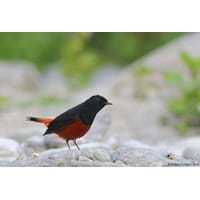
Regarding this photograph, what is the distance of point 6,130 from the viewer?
511 cm

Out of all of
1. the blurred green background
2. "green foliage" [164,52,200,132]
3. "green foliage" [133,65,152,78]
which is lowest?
"green foliage" [164,52,200,132]

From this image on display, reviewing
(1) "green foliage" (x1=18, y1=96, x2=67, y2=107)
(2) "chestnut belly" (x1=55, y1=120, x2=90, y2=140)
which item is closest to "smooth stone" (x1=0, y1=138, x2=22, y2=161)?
(2) "chestnut belly" (x1=55, y1=120, x2=90, y2=140)

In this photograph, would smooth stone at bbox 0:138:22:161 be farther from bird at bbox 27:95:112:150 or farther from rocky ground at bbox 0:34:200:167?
bird at bbox 27:95:112:150

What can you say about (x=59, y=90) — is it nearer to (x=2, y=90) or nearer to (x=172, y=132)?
(x=2, y=90)

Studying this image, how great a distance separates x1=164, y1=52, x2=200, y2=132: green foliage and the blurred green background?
4.54 feet

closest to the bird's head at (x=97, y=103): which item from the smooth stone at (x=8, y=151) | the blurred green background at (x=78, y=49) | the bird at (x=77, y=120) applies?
the bird at (x=77, y=120)

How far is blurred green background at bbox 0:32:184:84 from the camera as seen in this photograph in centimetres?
665

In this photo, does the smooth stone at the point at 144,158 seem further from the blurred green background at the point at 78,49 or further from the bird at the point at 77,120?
the blurred green background at the point at 78,49

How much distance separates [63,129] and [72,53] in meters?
3.56

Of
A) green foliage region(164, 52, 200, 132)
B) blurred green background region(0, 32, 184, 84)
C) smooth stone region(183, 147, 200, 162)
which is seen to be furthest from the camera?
blurred green background region(0, 32, 184, 84)

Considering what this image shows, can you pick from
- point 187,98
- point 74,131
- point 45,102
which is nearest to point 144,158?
point 74,131

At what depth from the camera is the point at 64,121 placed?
3258mm

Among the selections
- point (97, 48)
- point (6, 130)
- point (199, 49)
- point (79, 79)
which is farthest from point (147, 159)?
point (97, 48)

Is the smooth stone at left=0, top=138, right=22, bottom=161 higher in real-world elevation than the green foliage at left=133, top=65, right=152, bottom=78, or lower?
lower
